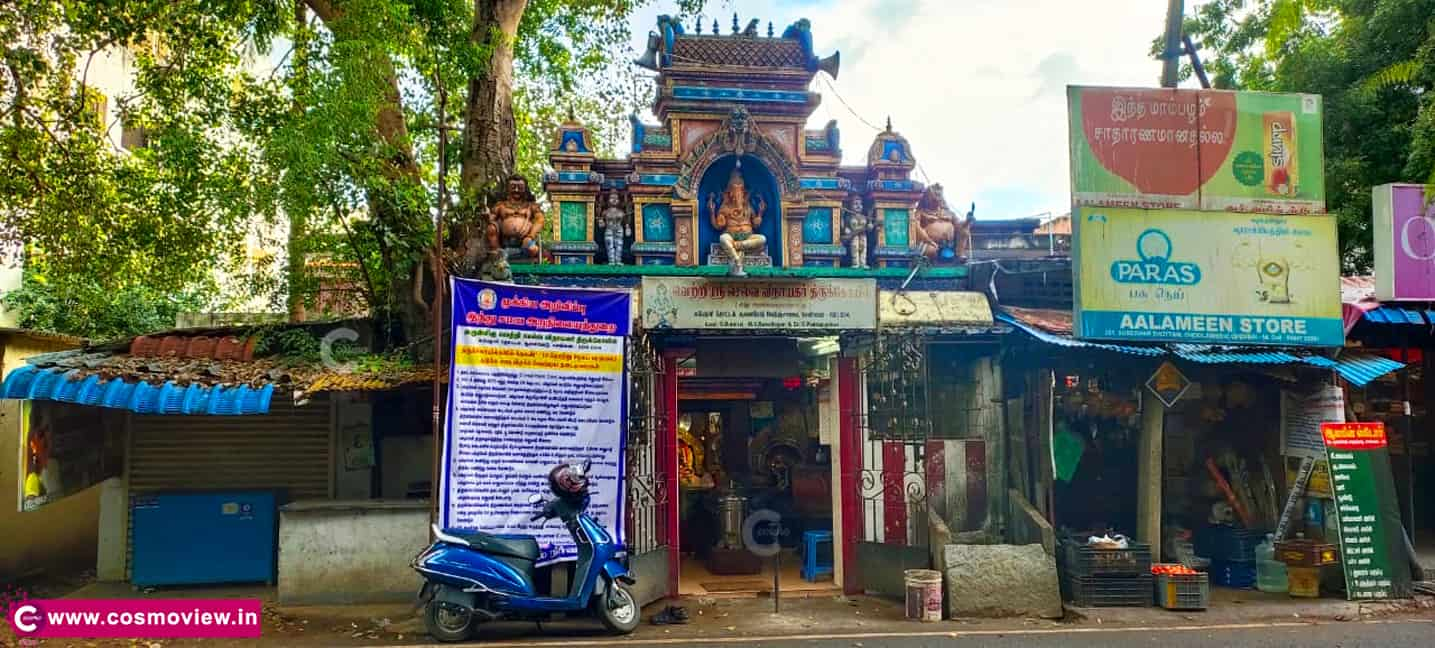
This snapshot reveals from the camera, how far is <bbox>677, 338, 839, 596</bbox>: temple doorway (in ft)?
38.0

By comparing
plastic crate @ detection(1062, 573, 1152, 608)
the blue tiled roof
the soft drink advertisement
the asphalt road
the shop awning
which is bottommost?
the asphalt road

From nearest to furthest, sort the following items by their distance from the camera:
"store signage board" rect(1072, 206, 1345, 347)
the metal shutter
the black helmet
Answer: the black helmet, "store signage board" rect(1072, 206, 1345, 347), the metal shutter

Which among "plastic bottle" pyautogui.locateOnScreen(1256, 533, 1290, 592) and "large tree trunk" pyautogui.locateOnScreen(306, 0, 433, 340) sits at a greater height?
"large tree trunk" pyautogui.locateOnScreen(306, 0, 433, 340)

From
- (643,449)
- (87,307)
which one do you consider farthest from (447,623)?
(87,307)

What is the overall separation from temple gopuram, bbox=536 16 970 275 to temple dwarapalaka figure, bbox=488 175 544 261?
1.08 feet

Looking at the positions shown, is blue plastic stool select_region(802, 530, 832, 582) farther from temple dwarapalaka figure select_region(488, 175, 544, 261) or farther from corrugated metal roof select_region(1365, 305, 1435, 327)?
corrugated metal roof select_region(1365, 305, 1435, 327)

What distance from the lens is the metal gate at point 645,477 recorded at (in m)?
9.94

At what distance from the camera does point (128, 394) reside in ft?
31.7

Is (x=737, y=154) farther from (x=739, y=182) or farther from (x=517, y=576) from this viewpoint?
(x=517, y=576)

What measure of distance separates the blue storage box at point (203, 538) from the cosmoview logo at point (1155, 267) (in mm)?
10158

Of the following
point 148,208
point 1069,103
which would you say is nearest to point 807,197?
point 1069,103

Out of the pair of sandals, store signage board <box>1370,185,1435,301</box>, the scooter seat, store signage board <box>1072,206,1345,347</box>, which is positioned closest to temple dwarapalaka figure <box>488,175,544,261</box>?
the scooter seat

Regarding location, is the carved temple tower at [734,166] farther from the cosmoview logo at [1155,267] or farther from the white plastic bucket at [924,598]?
the white plastic bucket at [924,598]

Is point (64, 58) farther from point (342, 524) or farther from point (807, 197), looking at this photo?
point (807, 197)
